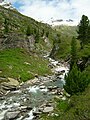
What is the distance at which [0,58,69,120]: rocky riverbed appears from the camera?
45781 millimetres

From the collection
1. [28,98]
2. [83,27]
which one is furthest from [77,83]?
[83,27]

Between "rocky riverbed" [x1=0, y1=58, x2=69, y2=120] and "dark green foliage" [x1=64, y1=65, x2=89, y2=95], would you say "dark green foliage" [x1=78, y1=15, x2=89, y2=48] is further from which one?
"dark green foliage" [x1=64, y1=65, x2=89, y2=95]

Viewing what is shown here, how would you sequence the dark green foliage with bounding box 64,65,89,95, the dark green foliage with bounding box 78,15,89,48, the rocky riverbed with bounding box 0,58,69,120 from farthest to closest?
the dark green foliage with bounding box 78,15,89,48 < the dark green foliage with bounding box 64,65,89,95 < the rocky riverbed with bounding box 0,58,69,120

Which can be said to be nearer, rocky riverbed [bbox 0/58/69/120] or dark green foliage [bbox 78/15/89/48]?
rocky riverbed [bbox 0/58/69/120]

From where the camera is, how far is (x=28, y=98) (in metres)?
57.7

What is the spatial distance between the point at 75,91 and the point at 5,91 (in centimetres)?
2399

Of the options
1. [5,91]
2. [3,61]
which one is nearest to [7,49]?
[3,61]

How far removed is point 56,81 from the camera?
79.0 meters

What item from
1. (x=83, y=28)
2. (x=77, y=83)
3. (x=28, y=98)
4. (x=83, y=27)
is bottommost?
(x=28, y=98)

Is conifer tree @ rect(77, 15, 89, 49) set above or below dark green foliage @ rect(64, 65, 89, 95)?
above

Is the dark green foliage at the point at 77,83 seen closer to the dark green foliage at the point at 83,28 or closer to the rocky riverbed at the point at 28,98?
the rocky riverbed at the point at 28,98

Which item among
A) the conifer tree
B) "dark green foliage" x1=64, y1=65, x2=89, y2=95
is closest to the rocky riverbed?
"dark green foliage" x1=64, y1=65, x2=89, y2=95

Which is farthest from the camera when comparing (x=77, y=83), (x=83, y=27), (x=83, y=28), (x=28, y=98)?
(x=83, y=28)

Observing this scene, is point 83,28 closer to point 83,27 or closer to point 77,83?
point 83,27
